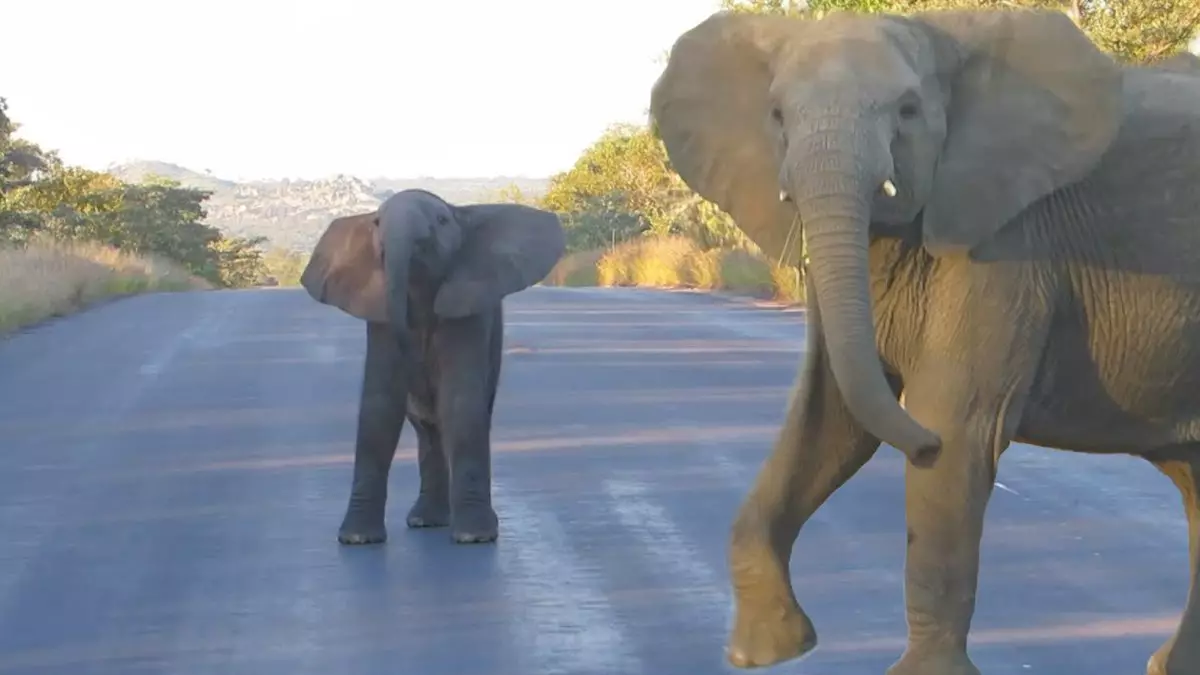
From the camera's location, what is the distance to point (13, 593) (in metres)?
9.57

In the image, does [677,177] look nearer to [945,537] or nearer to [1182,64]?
[1182,64]

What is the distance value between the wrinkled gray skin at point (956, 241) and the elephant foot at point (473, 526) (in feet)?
11.6

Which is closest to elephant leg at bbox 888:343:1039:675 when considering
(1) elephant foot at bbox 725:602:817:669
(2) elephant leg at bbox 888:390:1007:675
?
(2) elephant leg at bbox 888:390:1007:675

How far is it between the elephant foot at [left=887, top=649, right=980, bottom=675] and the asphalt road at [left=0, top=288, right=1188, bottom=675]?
1210 millimetres

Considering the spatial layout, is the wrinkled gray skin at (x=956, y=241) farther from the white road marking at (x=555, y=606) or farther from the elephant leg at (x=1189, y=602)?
the white road marking at (x=555, y=606)

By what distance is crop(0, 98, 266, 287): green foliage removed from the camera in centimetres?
4625

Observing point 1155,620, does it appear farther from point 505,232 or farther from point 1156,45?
point 1156,45

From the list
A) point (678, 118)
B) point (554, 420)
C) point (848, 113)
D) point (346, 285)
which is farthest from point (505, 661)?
point (554, 420)

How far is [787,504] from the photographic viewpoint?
720 centimetres

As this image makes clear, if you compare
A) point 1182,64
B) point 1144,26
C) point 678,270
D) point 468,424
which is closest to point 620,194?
point 678,270

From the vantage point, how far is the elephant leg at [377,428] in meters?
10.8

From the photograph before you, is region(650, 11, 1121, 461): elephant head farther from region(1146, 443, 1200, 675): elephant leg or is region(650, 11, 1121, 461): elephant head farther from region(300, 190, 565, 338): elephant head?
region(300, 190, 565, 338): elephant head

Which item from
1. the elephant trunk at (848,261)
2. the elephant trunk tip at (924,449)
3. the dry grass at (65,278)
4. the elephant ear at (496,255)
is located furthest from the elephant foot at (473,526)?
the dry grass at (65,278)

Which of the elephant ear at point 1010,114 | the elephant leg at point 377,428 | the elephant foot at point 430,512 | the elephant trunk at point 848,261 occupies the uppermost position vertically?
the elephant ear at point 1010,114
